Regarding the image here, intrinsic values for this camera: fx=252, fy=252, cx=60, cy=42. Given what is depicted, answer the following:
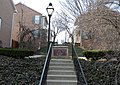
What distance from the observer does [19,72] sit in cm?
1168

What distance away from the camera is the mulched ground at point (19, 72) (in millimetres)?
10367

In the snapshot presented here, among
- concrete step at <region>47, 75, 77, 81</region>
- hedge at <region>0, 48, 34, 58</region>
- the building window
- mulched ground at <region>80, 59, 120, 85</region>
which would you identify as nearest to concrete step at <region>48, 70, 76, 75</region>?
concrete step at <region>47, 75, 77, 81</region>

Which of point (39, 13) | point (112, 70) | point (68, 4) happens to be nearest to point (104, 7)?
point (112, 70)

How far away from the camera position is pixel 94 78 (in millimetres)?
11555

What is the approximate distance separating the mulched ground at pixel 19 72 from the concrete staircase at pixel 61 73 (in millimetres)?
600

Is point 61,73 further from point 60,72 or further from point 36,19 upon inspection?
point 36,19

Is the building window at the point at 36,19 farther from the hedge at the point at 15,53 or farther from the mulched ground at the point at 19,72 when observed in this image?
the mulched ground at the point at 19,72

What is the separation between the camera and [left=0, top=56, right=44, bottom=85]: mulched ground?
408 inches

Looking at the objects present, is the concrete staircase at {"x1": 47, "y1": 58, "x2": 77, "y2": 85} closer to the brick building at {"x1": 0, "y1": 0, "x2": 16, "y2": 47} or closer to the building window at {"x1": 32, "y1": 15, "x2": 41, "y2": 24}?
the brick building at {"x1": 0, "y1": 0, "x2": 16, "y2": 47}

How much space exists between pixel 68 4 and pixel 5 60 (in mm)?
24454

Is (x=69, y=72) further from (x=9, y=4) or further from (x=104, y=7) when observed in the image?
(x=9, y=4)

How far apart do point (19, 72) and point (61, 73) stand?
1963 millimetres

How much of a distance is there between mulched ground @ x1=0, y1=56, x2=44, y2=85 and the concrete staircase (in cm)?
60

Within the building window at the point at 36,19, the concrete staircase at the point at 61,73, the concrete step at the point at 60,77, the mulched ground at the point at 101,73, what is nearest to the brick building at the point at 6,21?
the concrete staircase at the point at 61,73
